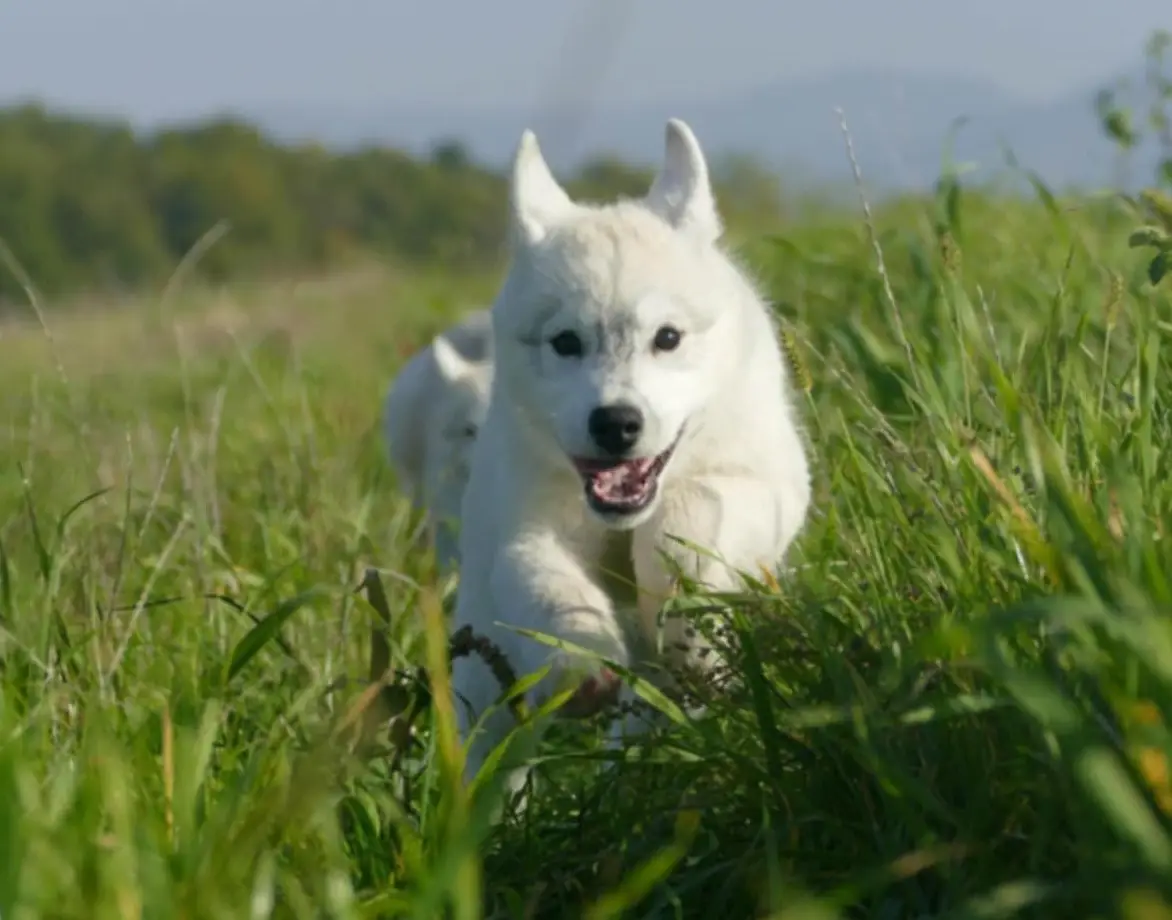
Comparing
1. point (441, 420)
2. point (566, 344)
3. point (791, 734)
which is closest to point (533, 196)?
point (566, 344)

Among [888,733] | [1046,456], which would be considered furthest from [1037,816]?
[1046,456]

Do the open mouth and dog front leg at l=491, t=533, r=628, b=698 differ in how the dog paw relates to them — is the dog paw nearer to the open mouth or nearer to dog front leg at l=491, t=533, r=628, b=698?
dog front leg at l=491, t=533, r=628, b=698

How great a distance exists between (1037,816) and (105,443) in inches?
172

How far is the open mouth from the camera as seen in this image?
353 centimetres

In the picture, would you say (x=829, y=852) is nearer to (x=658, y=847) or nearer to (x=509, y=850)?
(x=658, y=847)

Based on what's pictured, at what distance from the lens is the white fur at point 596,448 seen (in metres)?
3.48

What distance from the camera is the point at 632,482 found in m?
3.56

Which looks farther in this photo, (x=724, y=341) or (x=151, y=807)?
(x=724, y=341)

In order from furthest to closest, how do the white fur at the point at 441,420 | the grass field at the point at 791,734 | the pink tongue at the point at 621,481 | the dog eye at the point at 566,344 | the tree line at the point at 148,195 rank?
1. the tree line at the point at 148,195
2. the white fur at the point at 441,420
3. the dog eye at the point at 566,344
4. the pink tongue at the point at 621,481
5. the grass field at the point at 791,734

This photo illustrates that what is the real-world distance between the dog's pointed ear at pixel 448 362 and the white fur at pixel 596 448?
1.46 meters

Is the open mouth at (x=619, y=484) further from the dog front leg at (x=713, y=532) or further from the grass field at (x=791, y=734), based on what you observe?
the grass field at (x=791, y=734)

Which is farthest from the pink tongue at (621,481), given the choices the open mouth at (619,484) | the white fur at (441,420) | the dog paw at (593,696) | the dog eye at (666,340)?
the white fur at (441,420)

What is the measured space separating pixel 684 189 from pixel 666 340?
0.60 metres

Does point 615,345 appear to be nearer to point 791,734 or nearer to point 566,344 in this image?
point 566,344
